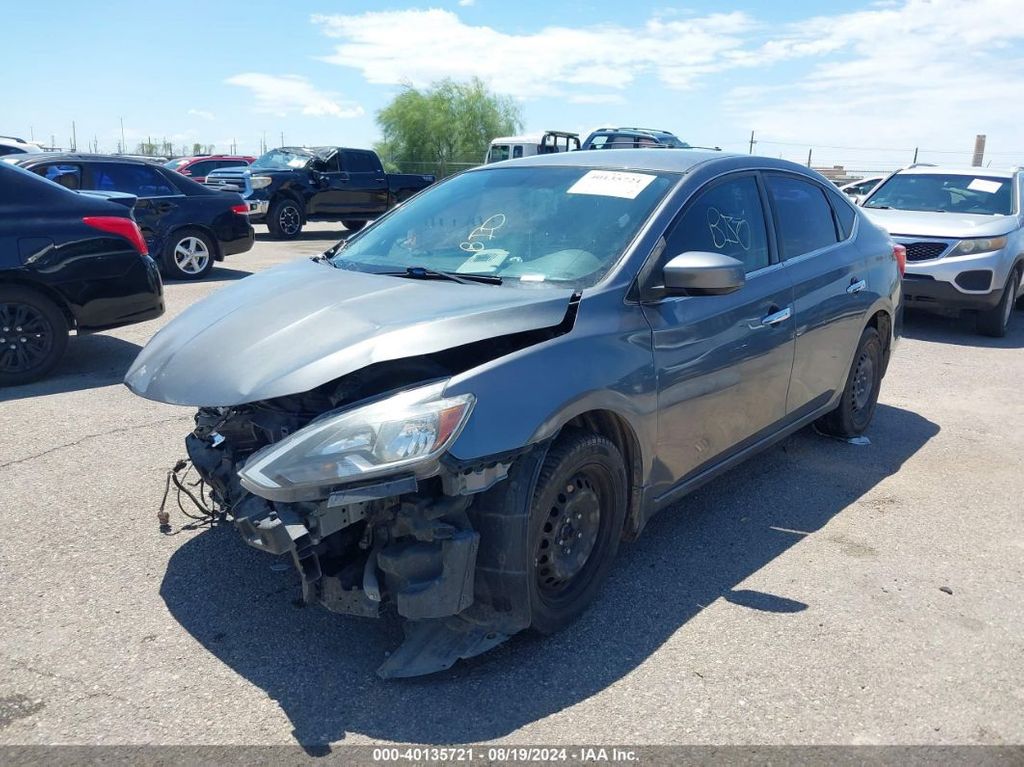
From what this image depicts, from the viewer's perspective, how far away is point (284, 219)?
1811 centimetres

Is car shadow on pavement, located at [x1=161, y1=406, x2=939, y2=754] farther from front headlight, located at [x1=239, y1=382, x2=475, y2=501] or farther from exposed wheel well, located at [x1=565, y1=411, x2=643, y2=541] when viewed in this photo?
front headlight, located at [x1=239, y1=382, x2=475, y2=501]

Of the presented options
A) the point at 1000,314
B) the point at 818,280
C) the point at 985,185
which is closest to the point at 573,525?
the point at 818,280

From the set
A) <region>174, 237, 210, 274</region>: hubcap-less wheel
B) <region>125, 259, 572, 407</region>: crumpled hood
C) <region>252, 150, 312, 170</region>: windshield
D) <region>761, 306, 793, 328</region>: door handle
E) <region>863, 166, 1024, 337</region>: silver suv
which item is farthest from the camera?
<region>252, 150, 312, 170</region>: windshield

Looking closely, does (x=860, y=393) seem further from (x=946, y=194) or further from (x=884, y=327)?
(x=946, y=194)

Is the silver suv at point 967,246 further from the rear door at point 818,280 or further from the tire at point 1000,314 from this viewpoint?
the rear door at point 818,280

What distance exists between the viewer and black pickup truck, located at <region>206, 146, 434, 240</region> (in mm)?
17734

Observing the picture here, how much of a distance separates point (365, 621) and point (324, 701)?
1.74 feet

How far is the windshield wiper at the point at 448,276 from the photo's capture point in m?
3.57

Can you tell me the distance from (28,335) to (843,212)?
226 inches

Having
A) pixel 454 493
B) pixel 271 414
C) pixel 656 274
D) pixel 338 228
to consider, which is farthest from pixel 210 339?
pixel 338 228

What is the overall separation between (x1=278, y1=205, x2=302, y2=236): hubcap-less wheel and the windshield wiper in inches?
595

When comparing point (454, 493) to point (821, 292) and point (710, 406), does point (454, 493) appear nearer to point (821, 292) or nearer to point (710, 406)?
point (710, 406)

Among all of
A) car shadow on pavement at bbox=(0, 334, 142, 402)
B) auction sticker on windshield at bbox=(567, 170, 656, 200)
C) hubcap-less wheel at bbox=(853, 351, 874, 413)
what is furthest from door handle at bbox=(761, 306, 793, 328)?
car shadow on pavement at bbox=(0, 334, 142, 402)

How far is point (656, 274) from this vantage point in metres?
3.61
